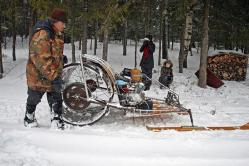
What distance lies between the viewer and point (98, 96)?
7145 millimetres

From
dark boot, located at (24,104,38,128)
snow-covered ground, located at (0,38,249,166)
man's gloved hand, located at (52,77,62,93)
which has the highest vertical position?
man's gloved hand, located at (52,77,62,93)

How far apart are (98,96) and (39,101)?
125 cm

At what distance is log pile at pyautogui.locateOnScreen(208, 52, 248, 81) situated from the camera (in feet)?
64.6

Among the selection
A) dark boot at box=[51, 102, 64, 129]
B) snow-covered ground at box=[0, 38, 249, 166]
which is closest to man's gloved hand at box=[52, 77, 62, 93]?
dark boot at box=[51, 102, 64, 129]

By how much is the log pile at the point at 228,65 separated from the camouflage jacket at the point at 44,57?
14712 mm

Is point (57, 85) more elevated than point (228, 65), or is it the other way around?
point (57, 85)

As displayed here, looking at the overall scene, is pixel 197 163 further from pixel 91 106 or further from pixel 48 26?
pixel 48 26

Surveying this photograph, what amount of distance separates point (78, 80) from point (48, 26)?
1518mm

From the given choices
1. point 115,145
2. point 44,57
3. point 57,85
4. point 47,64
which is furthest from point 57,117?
point 115,145

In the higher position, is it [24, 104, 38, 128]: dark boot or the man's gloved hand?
the man's gloved hand

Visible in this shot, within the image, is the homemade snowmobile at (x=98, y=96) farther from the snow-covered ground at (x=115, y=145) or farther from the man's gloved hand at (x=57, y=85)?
the man's gloved hand at (x=57, y=85)

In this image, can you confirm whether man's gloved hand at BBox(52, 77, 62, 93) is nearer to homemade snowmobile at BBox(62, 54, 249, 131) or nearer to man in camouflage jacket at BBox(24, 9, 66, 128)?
man in camouflage jacket at BBox(24, 9, 66, 128)

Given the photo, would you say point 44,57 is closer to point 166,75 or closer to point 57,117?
point 57,117

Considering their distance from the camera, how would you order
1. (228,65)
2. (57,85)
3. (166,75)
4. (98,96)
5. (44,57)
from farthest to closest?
(228,65)
(166,75)
(98,96)
(57,85)
(44,57)
